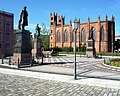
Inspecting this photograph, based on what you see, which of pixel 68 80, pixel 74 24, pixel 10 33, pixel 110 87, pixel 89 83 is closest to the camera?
pixel 110 87

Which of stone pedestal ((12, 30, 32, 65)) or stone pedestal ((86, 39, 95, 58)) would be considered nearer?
stone pedestal ((12, 30, 32, 65))

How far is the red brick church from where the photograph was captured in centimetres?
8019

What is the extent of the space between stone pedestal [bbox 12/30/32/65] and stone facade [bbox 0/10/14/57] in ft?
112

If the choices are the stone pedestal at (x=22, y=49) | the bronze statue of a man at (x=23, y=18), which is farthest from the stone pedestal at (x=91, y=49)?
the bronze statue of a man at (x=23, y=18)

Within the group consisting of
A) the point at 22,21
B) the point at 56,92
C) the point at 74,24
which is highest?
the point at 22,21

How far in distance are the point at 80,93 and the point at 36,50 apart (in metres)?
30.7

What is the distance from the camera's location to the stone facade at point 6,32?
56478 mm


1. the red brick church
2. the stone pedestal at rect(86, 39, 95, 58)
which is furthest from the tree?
the stone pedestal at rect(86, 39, 95, 58)

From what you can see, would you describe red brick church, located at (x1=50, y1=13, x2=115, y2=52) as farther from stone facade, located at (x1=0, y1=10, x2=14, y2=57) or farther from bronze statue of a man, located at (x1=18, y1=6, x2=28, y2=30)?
bronze statue of a man, located at (x1=18, y1=6, x2=28, y2=30)

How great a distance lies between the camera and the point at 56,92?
360 inches

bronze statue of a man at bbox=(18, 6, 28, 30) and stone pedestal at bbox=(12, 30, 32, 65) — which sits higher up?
bronze statue of a man at bbox=(18, 6, 28, 30)

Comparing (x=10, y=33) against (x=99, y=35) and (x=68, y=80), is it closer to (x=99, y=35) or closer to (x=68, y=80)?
(x=99, y=35)

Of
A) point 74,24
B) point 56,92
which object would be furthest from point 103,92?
point 74,24

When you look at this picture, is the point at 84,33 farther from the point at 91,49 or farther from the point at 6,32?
the point at 91,49
